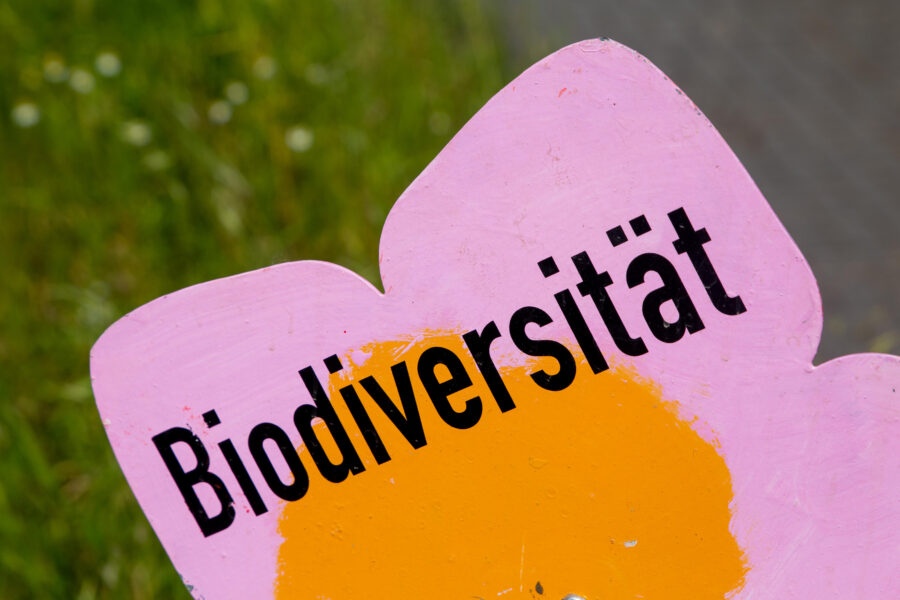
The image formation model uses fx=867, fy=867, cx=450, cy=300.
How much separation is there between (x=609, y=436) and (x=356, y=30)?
2044 millimetres

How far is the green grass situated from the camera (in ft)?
5.00

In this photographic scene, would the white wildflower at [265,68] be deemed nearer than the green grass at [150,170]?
No

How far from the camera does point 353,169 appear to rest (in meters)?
2.13

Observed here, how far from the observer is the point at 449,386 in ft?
2.53

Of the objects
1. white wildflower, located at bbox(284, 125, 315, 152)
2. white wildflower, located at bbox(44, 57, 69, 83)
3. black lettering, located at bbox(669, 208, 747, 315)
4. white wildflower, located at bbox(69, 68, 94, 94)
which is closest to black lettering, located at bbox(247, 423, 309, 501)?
black lettering, located at bbox(669, 208, 747, 315)

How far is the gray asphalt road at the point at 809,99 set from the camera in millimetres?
2465

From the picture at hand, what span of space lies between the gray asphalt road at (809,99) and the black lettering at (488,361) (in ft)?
5.00

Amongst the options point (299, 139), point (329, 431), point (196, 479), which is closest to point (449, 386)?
point (329, 431)

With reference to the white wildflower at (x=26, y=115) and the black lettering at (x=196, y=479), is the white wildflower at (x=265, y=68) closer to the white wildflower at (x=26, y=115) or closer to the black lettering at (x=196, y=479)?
the white wildflower at (x=26, y=115)

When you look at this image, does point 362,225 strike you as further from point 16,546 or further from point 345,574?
point 345,574

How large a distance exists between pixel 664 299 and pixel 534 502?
213mm

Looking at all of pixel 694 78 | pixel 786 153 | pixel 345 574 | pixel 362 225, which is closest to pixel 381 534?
pixel 345 574

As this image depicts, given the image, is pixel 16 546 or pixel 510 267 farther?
pixel 16 546

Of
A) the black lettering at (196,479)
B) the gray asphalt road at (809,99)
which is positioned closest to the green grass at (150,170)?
the gray asphalt road at (809,99)
